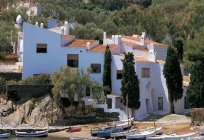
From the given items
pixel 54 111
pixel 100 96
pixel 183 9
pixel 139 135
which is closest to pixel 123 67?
pixel 100 96

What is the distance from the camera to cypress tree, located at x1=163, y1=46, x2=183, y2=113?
65.3 metres

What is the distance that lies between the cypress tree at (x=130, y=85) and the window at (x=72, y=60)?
8.51 m

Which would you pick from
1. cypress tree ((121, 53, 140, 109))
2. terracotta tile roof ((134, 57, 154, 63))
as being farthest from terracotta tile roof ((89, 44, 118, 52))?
cypress tree ((121, 53, 140, 109))

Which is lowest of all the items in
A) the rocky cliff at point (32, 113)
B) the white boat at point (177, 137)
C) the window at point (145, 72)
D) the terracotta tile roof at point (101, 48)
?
the white boat at point (177, 137)

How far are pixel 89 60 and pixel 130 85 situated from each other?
8.55 m

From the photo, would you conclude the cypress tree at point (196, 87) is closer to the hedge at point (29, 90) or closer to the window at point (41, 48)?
the hedge at point (29, 90)

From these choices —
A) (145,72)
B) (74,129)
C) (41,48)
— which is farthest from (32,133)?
(145,72)

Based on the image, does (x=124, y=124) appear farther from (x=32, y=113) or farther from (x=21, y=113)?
(x=21, y=113)

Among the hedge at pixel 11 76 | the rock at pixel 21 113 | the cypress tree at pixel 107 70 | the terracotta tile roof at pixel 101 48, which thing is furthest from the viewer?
the hedge at pixel 11 76

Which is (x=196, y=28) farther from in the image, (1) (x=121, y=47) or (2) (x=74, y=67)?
(2) (x=74, y=67)

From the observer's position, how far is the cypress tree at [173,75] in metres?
65.3

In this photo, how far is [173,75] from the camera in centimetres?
6538

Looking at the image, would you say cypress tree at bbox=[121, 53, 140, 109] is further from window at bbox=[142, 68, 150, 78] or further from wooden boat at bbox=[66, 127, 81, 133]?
wooden boat at bbox=[66, 127, 81, 133]

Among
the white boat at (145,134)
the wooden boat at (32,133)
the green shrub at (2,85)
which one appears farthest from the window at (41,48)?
the white boat at (145,134)
